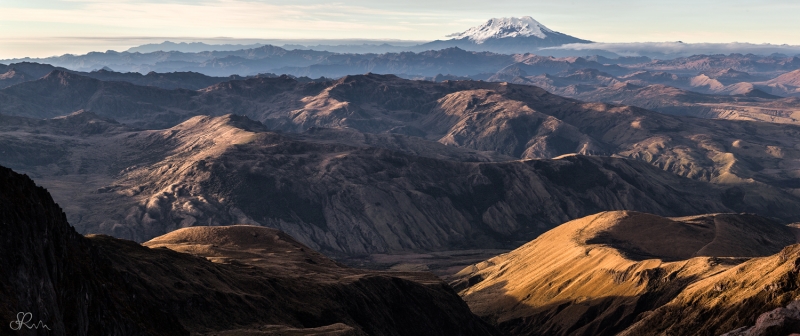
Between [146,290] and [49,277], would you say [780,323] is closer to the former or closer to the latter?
[49,277]

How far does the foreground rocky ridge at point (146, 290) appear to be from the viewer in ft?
287

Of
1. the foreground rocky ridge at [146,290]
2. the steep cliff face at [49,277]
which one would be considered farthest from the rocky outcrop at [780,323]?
the steep cliff face at [49,277]

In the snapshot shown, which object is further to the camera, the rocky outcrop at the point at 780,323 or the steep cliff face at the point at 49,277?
the rocky outcrop at the point at 780,323

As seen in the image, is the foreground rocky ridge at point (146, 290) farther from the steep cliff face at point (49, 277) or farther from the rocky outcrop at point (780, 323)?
the rocky outcrop at point (780, 323)

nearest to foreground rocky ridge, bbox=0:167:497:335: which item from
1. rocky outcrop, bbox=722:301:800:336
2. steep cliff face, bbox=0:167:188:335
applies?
steep cliff face, bbox=0:167:188:335

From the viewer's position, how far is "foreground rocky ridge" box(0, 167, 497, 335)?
87.6m

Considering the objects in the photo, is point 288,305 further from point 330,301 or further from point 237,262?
point 237,262

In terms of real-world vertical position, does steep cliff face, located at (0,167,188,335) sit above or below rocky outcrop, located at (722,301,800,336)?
above

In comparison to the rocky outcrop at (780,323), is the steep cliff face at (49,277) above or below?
above

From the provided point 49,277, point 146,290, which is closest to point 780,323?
point 49,277

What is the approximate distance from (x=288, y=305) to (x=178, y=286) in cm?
2695

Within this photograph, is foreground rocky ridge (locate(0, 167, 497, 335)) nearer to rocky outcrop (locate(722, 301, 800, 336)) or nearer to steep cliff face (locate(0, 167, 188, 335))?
steep cliff face (locate(0, 167, 188, 335))

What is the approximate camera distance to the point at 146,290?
135750mm

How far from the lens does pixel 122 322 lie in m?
104
